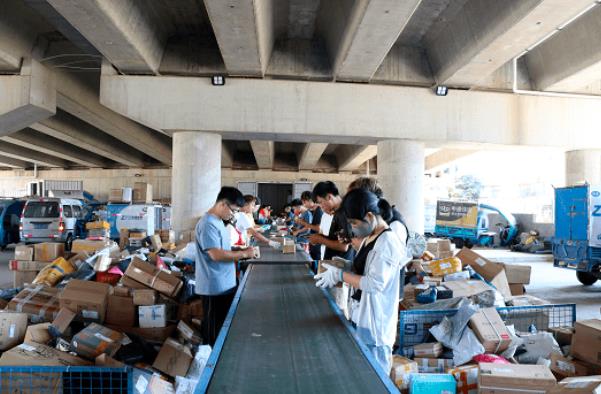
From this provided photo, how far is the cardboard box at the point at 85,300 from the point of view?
4449mm

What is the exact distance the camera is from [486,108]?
9945 millimetres

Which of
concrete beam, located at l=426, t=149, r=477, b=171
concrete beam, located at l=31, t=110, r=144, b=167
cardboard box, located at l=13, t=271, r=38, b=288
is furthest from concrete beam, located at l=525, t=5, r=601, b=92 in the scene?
concrete beam, located at l=31, t=110, r=144, b=167

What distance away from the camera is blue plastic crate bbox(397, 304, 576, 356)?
3.89m

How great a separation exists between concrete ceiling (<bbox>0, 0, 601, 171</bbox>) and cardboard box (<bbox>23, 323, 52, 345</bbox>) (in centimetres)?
470

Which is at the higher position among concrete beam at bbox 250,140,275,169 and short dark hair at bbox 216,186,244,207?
concrete beam at bbox 250,140,275,169

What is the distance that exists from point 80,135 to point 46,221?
15.9 feet

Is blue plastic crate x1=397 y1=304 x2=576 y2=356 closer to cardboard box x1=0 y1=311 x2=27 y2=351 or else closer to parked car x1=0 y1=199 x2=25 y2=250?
cardboard box x1=0 y1=311 x2=27 y2=351

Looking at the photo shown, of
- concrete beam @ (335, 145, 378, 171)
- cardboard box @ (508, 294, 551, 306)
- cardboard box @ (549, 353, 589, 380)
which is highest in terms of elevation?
concrete beam @ (335, 145, 378, 171)

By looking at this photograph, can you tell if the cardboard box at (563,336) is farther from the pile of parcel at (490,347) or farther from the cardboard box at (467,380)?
the cardboard box at (467,380)

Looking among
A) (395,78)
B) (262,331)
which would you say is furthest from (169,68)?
(262,331)

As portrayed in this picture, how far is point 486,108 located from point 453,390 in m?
8.80

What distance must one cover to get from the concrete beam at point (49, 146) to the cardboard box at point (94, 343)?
15519 millimetres

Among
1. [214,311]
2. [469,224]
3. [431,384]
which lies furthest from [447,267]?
[469,224]

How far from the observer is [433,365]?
3.52m
